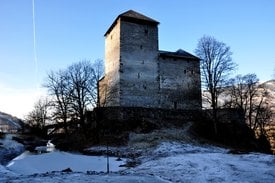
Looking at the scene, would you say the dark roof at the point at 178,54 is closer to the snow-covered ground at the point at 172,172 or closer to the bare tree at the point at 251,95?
the bare tree at the point at 251,95

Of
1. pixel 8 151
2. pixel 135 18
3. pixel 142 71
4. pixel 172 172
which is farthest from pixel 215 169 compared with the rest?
pixel 135 18

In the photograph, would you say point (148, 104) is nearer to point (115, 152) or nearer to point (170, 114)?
point (170, 114)

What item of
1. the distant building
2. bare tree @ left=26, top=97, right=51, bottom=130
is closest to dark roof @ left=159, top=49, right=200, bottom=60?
the distant building

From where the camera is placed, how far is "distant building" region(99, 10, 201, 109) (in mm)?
33781

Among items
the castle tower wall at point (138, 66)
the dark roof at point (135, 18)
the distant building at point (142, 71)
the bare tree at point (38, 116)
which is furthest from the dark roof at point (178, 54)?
the bare tree at point (38, 116)

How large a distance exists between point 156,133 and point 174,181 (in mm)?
14525

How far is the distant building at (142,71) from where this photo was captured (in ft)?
111

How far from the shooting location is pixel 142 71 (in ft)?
114

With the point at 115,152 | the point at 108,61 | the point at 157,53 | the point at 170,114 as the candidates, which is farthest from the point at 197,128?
the point at 108,61

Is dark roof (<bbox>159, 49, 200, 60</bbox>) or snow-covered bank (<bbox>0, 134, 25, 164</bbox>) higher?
dark roof (<bbox>159, 49, 200, 60</bbox>)

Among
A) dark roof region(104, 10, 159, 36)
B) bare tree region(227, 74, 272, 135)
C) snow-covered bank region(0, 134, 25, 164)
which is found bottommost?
snow-covered bank region(0, 134, 25, 164)

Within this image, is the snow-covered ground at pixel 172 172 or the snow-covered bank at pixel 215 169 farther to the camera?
the snow-covered bank at pixel 215 169

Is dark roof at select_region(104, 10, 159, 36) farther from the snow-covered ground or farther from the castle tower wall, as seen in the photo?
the snow-covered ground

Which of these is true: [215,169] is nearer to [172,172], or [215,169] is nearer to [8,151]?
[172,172]
